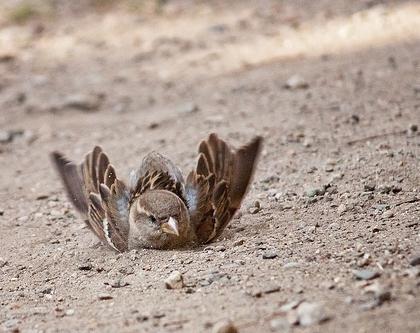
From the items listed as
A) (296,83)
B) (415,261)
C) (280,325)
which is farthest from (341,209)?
(296,83)

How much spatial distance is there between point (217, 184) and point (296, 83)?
3278 mm

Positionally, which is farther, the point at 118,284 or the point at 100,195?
the point at 100,195

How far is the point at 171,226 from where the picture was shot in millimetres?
5434

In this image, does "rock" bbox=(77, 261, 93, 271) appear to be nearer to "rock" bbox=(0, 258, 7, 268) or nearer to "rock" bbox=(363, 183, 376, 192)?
"rock" bbox=(0, 258, 7, 268)

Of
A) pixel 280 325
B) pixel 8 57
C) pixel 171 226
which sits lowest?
pixel 280 325

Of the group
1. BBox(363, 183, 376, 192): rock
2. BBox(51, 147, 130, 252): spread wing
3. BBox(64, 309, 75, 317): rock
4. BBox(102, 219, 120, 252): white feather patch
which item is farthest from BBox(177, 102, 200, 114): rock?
BBox(64, 309, 75, 317): rock

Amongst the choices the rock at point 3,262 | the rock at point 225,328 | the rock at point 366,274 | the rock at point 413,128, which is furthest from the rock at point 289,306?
the rock at point 413,128

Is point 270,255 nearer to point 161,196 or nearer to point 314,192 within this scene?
point 161,196

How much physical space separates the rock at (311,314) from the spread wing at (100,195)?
6.82 ft

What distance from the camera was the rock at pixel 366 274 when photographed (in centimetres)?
417

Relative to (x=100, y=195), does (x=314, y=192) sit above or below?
below

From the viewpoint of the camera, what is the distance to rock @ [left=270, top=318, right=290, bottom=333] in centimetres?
377

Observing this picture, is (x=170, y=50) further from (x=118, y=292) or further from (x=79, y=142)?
(x=118, y=292)

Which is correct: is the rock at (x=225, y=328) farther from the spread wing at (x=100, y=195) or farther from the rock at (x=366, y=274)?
the spread wing at (x=100, y=195)
